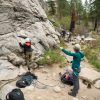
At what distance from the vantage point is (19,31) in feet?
33.2

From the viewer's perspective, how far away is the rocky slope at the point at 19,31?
8536 millimetres

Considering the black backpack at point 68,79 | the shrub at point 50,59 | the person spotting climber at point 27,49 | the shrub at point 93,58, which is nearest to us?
the black backpack at point 68,79

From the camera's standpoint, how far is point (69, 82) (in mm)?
7406

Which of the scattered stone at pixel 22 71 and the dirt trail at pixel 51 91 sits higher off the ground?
the scattered stone at pixel 22 71

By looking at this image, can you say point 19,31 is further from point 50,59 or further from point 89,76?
point 89,76

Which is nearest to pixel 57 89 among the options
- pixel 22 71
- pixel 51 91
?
pixel 51 91

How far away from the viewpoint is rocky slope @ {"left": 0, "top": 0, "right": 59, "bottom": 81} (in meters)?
8.54

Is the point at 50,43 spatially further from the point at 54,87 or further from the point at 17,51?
the point at 54,87

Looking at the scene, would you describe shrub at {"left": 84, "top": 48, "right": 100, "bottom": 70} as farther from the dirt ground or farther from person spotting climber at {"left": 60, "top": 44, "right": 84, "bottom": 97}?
person spotting climber at {"left": 60, "top": 44, "right": 84, "bottom": 97}

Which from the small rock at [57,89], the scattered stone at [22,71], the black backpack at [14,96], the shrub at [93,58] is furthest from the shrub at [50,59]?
the black backpack at [14,96]

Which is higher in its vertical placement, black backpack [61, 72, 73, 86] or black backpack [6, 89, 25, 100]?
black backpack [6, 89, 25, 100]

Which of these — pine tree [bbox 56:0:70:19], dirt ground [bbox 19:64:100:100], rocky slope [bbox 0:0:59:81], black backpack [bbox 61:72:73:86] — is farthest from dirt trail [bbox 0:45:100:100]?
pine tree [bbox 56:0:70:19]

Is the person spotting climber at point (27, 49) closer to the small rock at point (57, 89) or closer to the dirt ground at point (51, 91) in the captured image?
the dirt ground at point (51, 91)

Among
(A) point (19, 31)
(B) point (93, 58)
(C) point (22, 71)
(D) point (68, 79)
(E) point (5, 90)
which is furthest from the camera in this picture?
(B) point (93, 58)
